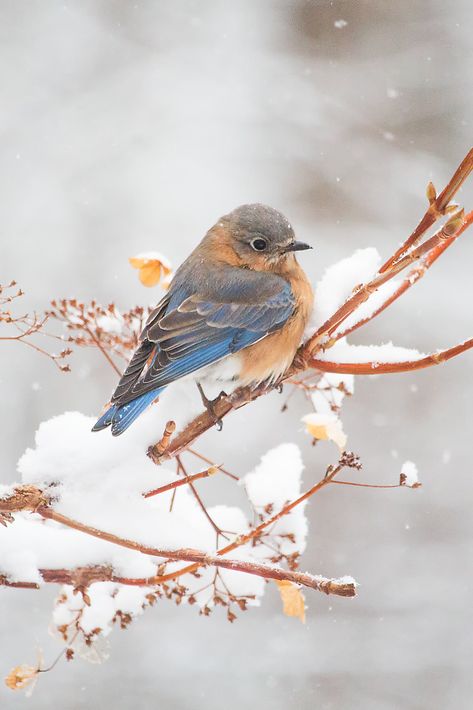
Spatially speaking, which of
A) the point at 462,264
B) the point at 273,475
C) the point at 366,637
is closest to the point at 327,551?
the point at 366,637

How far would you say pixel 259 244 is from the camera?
112 inches

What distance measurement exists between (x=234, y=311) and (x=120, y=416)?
1012 mm

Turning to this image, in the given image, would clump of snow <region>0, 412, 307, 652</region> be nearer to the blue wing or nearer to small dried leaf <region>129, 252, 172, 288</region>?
small dried leaf <region>129, 252, 172, 288</region>

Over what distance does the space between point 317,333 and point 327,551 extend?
12.4ft

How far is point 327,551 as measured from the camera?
536 cm

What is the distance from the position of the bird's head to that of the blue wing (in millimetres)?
54

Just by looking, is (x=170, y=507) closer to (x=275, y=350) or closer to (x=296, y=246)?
(x=275, y=350)

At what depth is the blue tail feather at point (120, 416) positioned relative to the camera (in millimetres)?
1765

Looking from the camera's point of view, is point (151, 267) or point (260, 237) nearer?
point (151, 267)

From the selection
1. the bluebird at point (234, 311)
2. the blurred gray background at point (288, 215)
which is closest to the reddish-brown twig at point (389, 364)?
the bluebird at point (234, 311)

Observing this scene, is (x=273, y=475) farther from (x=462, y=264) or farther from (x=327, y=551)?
(x=462, y=264)

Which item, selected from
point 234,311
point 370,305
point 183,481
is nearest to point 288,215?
point 234,311

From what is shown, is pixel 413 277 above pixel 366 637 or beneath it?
beneath

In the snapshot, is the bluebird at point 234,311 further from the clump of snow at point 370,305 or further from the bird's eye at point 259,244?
the clump of snow at point 370,305
